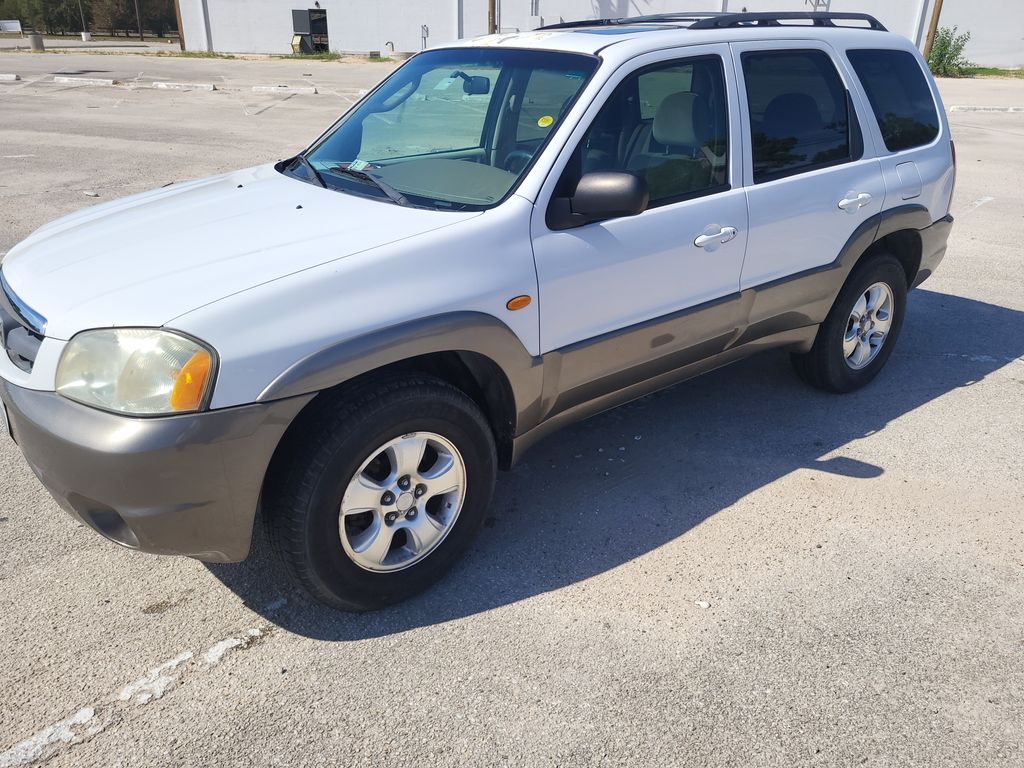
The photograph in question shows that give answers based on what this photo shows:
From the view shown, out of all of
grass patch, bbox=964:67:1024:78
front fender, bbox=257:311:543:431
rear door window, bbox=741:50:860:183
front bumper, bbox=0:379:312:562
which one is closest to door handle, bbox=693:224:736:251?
rear door window, bbox=741:50:860:183

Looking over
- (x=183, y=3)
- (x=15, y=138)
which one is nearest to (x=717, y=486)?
(x=15, y=138)

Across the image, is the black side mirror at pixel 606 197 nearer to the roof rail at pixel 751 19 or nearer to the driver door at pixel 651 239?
the driver door at pixel 651 239

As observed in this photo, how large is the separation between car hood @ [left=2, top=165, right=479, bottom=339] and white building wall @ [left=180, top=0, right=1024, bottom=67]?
99.7 ft

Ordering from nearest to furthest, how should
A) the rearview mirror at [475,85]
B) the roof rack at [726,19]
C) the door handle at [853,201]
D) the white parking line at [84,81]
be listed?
the rearview mirror at [475,85] → the roof rack at [726,19] → the door handle at [853,201] → the white parking line at [84,81]

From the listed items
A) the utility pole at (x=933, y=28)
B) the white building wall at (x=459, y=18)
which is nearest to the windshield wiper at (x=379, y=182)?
the utility pole at (x=933, y=28)

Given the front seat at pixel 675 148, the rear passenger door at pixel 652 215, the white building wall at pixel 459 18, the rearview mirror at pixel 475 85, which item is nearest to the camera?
the rear passenger door at pixel 652 215

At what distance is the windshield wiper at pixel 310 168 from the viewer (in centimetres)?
348

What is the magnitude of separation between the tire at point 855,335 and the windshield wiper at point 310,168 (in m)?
2.62

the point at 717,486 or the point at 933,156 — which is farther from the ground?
the point at 933,156

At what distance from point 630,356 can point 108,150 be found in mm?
10113

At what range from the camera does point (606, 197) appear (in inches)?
115

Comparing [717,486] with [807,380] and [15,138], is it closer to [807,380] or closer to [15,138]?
[807,380]

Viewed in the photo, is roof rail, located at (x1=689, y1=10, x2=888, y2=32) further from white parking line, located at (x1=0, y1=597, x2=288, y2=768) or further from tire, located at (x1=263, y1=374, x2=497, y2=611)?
white parking line, located at (x1=0, y1=597, x2=288, y2=768)

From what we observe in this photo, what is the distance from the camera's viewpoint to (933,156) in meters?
4.61
